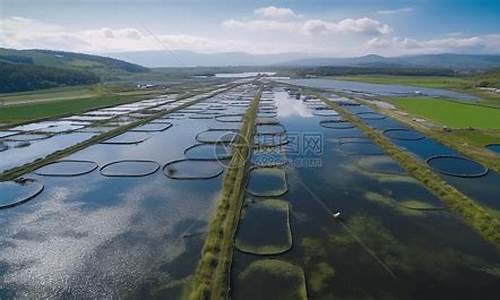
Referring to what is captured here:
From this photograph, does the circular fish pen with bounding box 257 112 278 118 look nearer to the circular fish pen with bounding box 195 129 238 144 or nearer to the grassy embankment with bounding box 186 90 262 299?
the circular fish pen with bounding box 195 129 238 144

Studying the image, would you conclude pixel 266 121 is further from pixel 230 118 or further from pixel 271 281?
pixel 271 281

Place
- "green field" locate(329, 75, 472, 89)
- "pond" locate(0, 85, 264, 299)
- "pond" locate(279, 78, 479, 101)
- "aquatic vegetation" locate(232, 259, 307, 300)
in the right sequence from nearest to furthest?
1. "aquatic vegetation" locate(232, 259, 307, 300)
2. "pond" locate(0, 85, 264, 299)
3. "pond" locate(279, 78, 479, 101)
4. "green field" locate(329, 75, 472, 89)

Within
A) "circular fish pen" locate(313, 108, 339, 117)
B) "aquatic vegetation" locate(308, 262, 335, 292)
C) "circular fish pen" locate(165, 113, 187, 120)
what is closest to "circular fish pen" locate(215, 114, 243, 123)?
"circular fish pen" locate(165, 113, 187, 120)

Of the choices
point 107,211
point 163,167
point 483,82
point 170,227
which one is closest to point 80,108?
point 163,167

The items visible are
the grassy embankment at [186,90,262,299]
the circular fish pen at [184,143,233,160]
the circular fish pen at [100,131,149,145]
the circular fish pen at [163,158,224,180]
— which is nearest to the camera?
the grassy embankment at [186,90,262,299]

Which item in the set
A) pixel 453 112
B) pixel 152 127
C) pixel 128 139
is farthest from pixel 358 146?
→ pixel 453 112

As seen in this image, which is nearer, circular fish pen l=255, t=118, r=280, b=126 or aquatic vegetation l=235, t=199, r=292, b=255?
aquatic vegetation l=235, t=199, r=292, b=255
